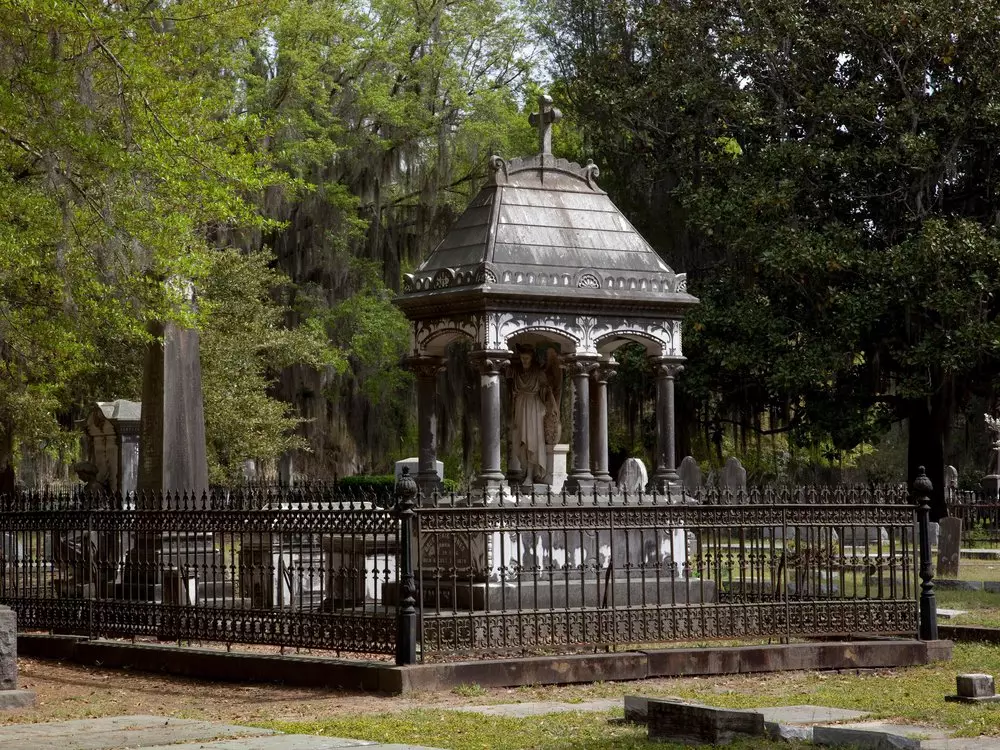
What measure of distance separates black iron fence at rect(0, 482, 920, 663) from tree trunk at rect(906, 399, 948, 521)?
19.9 m

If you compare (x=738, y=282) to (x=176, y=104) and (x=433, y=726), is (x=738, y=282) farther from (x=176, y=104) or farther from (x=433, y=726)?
→ (x=433, y=726)

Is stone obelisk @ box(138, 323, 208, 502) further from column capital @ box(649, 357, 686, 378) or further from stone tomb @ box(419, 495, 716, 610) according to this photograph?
column capital @ box(649, 357, 686, 378)

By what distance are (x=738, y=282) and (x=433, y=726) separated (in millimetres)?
26500

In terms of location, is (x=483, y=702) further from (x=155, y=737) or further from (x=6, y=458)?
(x=6, y=458)

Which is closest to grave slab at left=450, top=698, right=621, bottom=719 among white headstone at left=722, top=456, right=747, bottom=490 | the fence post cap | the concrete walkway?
the concrete walkway

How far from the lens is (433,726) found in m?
10.5

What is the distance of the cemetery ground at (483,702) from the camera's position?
398 inches

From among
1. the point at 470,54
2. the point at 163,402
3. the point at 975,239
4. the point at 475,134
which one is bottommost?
the point at 163,402

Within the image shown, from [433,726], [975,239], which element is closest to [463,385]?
[975,239]

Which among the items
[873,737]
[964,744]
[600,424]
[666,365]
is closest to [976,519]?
[600,424]

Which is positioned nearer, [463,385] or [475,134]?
Result: [463,385]

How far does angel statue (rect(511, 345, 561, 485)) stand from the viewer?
56.0 ft

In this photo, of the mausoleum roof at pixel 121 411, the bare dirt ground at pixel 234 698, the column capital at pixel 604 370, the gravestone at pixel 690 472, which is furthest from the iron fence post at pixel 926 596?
the gravestone at pixel 690 472

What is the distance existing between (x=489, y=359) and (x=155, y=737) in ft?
21.8
